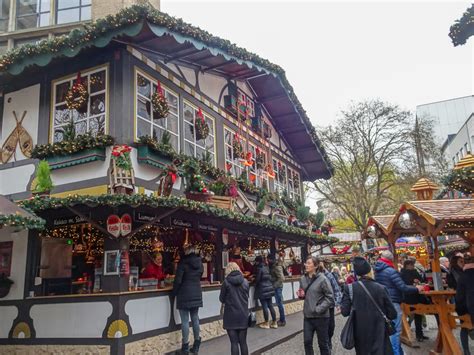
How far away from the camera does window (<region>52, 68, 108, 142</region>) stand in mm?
9273

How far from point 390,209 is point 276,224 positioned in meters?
22.2

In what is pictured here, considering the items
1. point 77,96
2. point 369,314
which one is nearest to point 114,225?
point 77,96

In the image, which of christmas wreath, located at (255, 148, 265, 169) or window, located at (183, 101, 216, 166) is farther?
christmas wreath, located at (255, 148, 265, 169)

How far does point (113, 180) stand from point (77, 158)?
132cm

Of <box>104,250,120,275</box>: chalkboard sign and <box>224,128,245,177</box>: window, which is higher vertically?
<box>224,128,245,177</box>: window

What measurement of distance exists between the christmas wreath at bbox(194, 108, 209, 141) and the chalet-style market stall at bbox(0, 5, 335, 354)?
0.04 m

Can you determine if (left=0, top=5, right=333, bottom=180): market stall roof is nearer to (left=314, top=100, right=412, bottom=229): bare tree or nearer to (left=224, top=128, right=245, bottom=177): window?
(left=224, top=128, right=245, bottom=177): window

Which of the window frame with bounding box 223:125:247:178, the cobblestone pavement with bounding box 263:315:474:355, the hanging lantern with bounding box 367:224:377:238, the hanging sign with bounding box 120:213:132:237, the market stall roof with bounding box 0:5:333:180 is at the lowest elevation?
the cobblestone pavement with bounding box 263:315:474:355

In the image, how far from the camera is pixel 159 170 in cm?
952

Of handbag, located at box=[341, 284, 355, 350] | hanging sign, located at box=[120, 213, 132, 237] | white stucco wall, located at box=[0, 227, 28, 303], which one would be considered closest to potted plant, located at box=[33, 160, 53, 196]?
white stucco wall, located at box=[0, 227, 28, 303]

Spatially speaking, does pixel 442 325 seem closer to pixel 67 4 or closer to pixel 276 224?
pixel 276 224

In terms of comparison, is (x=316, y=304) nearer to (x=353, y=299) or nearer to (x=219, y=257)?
(x=353, y=299)

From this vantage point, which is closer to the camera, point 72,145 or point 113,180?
Result: point 113,180

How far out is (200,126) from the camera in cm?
1155
